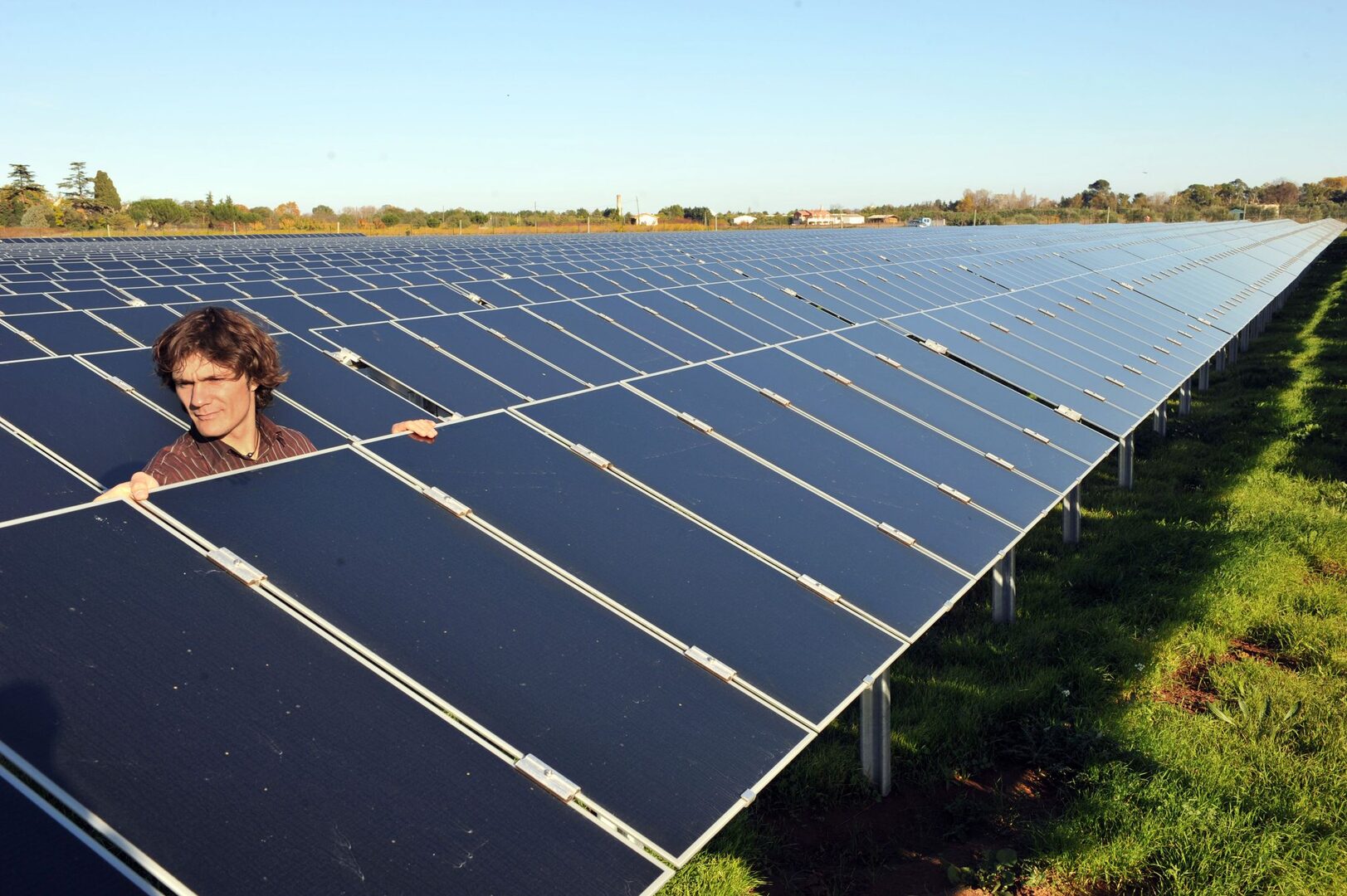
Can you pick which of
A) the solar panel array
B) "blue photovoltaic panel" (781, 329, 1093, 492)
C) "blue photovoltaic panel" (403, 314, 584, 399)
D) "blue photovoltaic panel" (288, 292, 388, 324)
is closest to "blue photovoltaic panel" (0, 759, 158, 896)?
the solar panel array

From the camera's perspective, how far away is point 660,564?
4594 millimetres

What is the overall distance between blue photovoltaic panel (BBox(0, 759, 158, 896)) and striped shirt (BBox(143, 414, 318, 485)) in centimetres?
212

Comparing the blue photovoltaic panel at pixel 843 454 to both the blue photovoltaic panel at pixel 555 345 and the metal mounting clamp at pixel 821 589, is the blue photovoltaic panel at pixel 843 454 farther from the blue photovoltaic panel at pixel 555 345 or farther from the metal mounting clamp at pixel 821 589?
the blue photovoltaic panel at pixel 555 345

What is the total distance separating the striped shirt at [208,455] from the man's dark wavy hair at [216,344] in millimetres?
265

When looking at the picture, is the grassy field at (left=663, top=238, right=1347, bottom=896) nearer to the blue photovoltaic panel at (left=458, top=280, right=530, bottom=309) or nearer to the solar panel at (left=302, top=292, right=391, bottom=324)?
the solar panel at (left=302, top=292, right=391, bottom=324)

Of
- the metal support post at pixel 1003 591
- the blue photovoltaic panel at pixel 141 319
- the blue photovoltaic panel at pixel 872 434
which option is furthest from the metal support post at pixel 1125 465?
the blue photovoltaic panel at pixel 141 319

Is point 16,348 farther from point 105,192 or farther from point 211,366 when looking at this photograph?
point 105,192

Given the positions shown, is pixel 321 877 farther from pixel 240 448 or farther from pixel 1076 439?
pixel 1076 439

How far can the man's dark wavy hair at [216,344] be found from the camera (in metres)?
4.60

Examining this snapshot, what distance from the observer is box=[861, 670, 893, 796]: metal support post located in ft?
19.7

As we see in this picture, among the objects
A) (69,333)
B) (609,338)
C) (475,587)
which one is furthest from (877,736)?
(69,333)

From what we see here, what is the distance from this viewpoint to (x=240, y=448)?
4781 mm

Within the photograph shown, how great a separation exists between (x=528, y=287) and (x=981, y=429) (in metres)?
Answer: 9.73

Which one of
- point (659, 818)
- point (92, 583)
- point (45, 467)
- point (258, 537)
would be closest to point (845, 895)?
point (659, 818)
